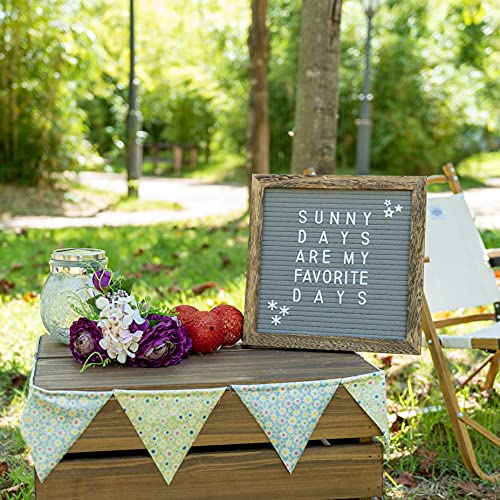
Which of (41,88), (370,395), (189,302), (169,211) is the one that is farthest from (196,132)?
(370,395)

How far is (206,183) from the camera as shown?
17.3 meters

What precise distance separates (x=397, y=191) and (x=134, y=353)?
0.92 m

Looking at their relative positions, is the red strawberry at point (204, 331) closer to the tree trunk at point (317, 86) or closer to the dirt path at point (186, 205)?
the tree trunk at point (317, 86)

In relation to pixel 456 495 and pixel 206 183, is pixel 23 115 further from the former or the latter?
pixel 456 495

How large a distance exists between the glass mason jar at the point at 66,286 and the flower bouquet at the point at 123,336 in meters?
0.13

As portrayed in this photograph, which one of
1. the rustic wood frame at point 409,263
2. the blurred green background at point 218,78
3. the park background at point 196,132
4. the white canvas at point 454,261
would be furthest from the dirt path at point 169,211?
the rustic wood frame at point 409,263

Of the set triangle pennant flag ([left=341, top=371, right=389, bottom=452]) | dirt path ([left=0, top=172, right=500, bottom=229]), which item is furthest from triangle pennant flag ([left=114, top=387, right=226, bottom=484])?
dirt path ([left=0, top=172, right=500, bottom=229])

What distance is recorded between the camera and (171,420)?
1893mm

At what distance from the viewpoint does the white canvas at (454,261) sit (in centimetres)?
346

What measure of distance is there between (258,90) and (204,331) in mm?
6988

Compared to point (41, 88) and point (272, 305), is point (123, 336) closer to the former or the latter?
point (272, 305)

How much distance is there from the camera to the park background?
3.25 meters

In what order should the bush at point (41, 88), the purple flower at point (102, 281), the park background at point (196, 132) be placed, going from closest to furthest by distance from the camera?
1. the purple flower at point (102, 281)
2. the park background at point (196, 132)
3. the bush at point (41, 88)

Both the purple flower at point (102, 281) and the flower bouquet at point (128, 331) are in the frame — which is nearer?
the flower bouquet at point (128, 331)
